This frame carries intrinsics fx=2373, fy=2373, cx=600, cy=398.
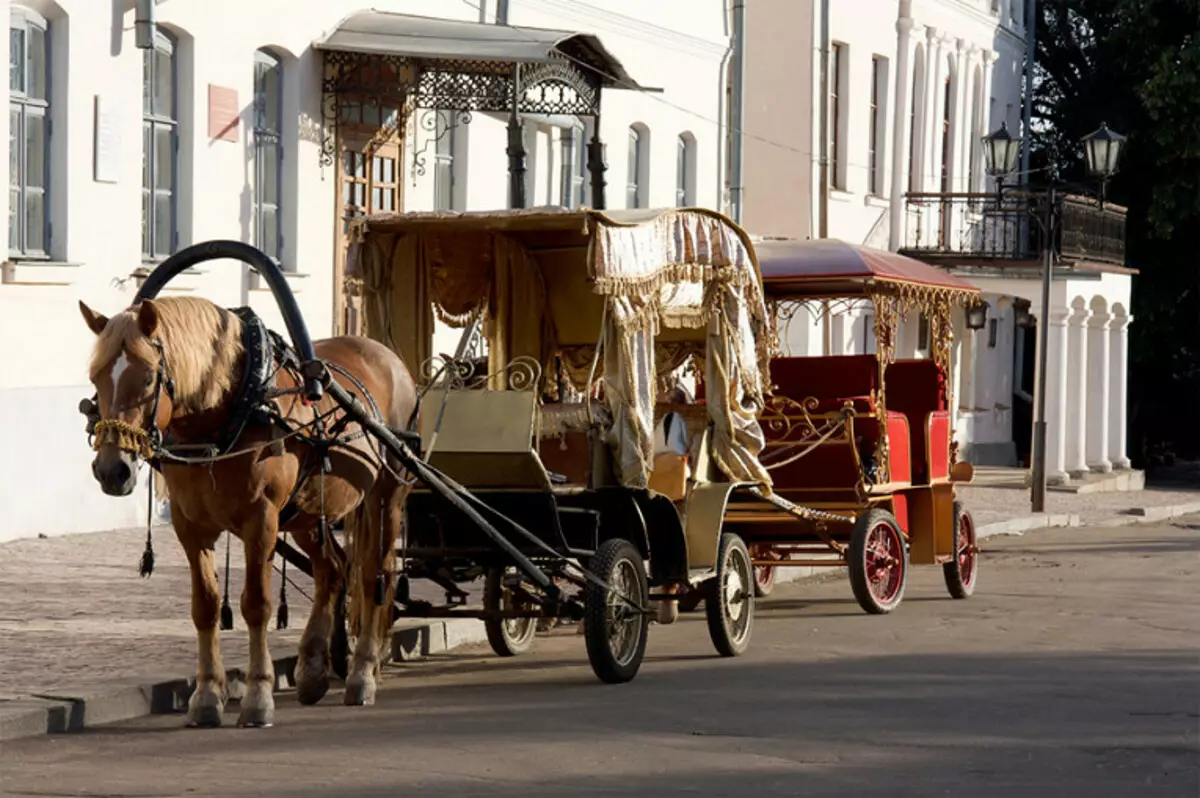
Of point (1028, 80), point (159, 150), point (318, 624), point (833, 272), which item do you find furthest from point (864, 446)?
point (1028, 80)

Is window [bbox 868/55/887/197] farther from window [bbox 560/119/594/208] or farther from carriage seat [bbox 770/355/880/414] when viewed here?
carriage seat [bbox 770/355/880/414]

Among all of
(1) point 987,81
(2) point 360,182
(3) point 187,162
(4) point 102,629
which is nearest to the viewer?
(4) point 102,629

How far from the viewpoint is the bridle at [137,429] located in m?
9.52

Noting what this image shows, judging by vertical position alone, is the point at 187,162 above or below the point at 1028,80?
below

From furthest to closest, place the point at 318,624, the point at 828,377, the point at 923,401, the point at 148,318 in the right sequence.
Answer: the point at 923,401
the point at 828,377
the point at 318,624
the point at 148,318

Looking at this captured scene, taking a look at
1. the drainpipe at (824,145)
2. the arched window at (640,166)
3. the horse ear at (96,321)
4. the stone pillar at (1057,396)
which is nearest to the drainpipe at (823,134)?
the drainpipe at (824,145)

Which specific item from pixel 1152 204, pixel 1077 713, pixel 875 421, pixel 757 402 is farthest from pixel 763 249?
pixel 1152 204

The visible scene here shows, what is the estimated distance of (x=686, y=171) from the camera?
31.2m

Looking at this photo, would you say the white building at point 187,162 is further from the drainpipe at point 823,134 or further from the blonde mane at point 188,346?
the drainpipe at point 823,134

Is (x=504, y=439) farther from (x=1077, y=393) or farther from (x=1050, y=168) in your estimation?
(x=1077, y=393)

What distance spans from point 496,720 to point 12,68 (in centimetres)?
921

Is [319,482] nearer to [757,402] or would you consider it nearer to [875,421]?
[757,402]

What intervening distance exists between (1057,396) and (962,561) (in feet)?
65.8

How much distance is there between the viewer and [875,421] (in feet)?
52.5
